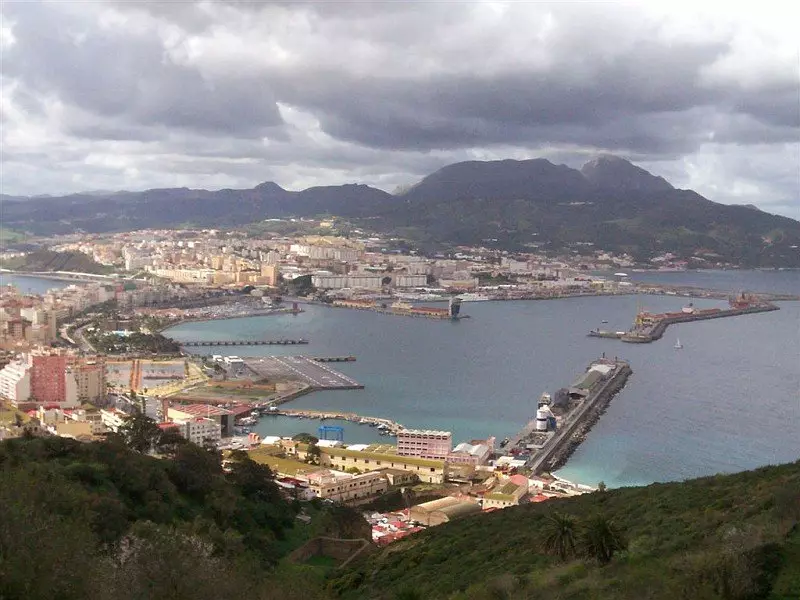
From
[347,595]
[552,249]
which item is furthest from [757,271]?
[347,595]

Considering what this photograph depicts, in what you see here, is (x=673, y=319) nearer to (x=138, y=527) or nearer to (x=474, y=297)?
(x=474, y=297)

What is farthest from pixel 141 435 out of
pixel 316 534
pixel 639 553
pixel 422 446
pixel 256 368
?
pixel 256 368

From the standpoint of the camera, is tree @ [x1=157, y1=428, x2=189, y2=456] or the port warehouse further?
the port warehouse

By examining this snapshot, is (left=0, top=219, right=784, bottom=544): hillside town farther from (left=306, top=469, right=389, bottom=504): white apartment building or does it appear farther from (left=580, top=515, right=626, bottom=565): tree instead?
(left=580, top=515, right=626, bottom=565): tree

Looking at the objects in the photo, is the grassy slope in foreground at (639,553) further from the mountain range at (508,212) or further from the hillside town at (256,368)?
the mountain range at (508,212)

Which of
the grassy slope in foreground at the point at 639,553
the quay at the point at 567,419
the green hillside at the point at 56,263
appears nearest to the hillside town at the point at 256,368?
the quay at the point at 567,419

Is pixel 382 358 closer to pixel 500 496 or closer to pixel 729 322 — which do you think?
pixel 500 496

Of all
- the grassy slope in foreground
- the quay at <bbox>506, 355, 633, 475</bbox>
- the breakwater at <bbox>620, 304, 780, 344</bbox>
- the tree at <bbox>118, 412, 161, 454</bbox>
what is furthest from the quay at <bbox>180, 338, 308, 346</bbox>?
the grassy slope in foreground
